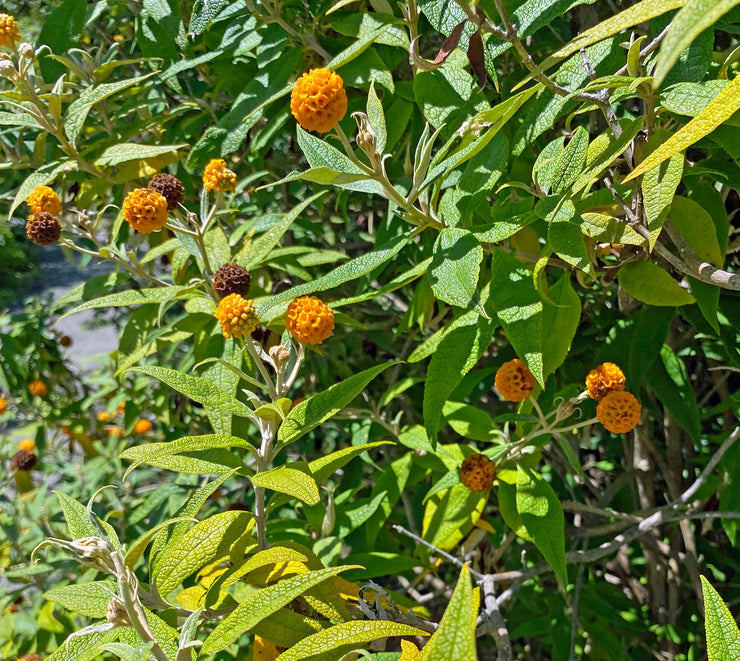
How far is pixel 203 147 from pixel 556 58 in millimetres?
897

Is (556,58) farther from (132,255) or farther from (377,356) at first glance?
(377,356)

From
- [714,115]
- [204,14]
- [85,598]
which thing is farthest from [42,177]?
[714,115]

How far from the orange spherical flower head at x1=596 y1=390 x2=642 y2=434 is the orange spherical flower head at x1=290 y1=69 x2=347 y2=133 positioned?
2.18ft

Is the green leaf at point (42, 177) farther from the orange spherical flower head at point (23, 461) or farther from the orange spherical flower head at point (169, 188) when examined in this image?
the orange spherical flower head at point (23, 461)

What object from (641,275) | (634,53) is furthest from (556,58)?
(641,275)

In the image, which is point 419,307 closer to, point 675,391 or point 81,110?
point 675,391

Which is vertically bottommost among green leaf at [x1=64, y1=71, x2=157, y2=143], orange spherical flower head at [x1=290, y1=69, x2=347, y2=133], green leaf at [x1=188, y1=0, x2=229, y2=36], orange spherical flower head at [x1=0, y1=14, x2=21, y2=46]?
orange spherical flower head at [x1=290, y1=69, x2=347, y2=133]

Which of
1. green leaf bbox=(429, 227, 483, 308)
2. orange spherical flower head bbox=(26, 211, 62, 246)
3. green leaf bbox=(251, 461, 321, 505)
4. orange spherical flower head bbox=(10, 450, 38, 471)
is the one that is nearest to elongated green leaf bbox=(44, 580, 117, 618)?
green leaf bbox=(251, 461, 321, 505)

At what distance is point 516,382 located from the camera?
1276 millimetres

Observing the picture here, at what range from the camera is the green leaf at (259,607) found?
0.89m

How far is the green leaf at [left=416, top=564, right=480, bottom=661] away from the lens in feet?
2.01

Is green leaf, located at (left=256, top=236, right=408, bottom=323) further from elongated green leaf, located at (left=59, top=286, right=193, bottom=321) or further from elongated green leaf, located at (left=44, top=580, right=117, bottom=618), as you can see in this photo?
elongated green leaf, located at (left=44, top=580, right=117, bottom=618)

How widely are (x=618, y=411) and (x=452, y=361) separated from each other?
33cm

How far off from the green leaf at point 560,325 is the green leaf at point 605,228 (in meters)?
0.14
